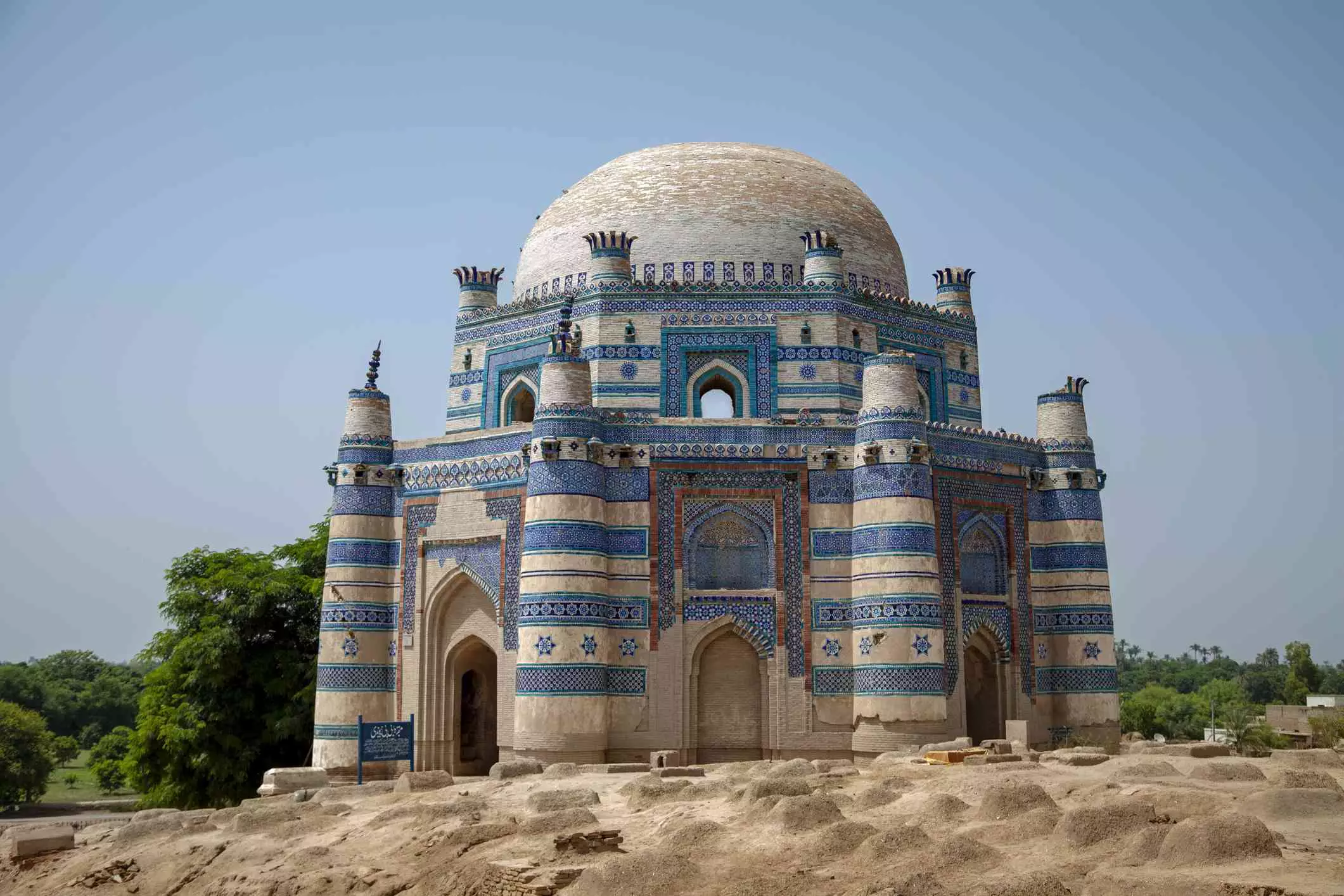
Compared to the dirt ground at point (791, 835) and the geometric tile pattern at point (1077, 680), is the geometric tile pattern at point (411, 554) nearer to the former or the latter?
the dirt ground at point (791, 835)

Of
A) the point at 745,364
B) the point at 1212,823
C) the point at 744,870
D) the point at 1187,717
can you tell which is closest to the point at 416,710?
the point at 745,364

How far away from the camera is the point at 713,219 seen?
31.4 m

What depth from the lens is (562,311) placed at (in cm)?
2869

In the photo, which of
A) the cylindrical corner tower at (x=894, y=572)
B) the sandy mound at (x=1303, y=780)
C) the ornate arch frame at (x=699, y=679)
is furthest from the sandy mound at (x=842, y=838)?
the ornate arch frame at (x=699, y=679)

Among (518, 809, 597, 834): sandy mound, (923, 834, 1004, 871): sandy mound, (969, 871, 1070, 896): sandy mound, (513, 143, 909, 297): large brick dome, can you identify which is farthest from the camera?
(513, 143, 909, 297): large brick dome

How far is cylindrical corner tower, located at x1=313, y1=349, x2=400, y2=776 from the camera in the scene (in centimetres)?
2811

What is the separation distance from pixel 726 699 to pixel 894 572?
402 centimetres

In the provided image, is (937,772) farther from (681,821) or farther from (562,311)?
(562,311)

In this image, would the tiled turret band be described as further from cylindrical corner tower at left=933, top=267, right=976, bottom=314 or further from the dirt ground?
cylindrical corner tower at left=933, top=267, right=976, bottom=314

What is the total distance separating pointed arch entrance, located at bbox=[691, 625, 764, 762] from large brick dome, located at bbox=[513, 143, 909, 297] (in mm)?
8168

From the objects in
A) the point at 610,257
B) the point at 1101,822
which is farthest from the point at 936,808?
the point at 610,257

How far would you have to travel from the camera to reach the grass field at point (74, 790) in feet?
181

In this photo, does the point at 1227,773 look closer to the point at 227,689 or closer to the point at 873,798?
the point at 873,798

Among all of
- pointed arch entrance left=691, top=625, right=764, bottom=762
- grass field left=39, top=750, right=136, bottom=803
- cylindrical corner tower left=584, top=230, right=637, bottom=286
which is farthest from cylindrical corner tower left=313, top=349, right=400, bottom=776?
grass field left=39, top=750, right=136, bottom=803
